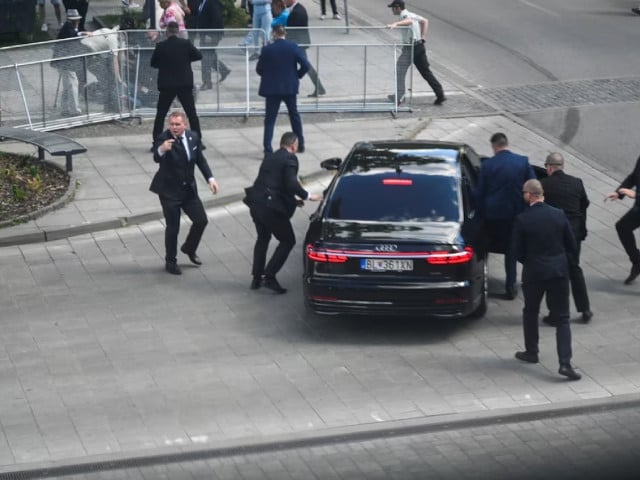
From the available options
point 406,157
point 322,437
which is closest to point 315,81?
point 406,157

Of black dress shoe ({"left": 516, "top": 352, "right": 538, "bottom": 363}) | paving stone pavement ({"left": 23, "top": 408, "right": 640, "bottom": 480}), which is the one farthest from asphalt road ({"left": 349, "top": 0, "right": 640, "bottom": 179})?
paving stone pavement ({"left": 23, "top": 408, "right": 640, "bottom": 480})

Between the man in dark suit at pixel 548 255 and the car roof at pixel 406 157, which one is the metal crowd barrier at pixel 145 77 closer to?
the car roof at pixel 406 157

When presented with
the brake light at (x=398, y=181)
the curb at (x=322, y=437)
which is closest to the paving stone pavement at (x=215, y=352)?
the curb at (x=322, y=437)

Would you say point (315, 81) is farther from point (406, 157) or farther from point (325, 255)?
point (325, 255)

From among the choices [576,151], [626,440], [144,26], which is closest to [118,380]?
[626,440]

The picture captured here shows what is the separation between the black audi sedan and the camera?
9.95 m

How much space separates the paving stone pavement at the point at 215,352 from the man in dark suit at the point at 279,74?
2.03 metres

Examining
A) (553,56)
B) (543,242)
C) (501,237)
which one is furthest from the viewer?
(553,56)

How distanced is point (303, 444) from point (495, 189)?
3.93 m

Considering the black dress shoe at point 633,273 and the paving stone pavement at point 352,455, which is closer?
the paving stone pavement at point 352,455

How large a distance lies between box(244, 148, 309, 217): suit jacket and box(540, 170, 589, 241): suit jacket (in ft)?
7.65

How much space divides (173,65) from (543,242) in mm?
7853

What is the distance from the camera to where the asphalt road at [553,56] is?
59.7 feet

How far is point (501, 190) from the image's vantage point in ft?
36.3
